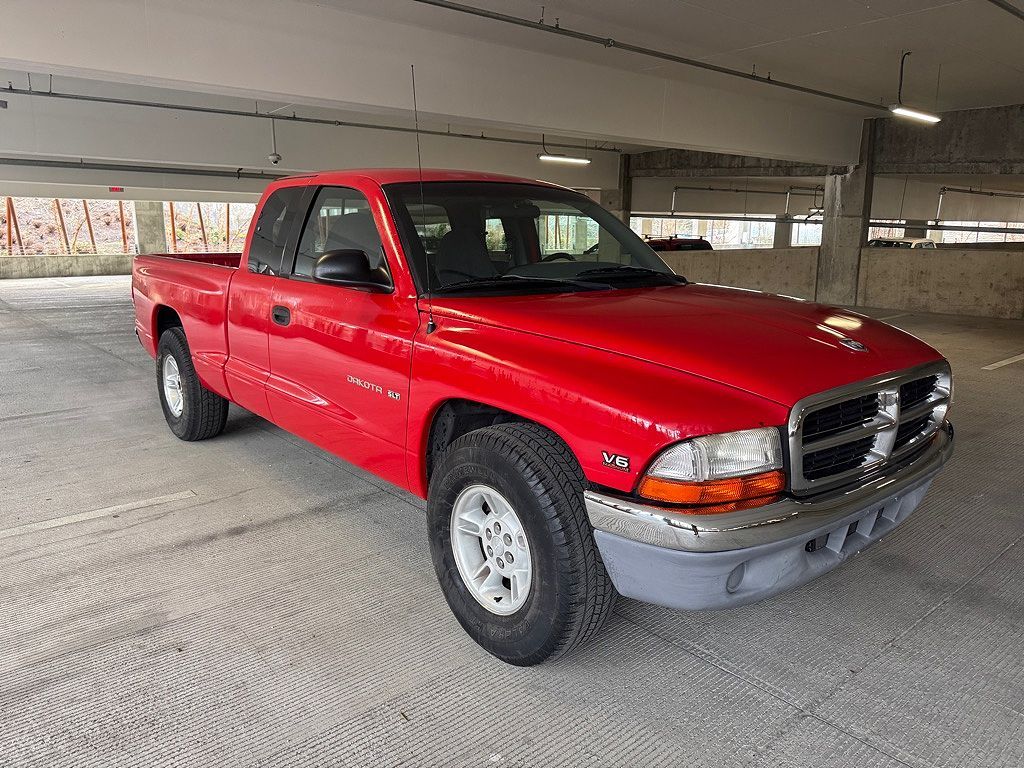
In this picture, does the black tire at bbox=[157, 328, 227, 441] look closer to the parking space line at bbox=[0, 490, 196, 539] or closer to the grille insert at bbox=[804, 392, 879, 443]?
the parking space line at bbox=[0, 490, 196, 539]

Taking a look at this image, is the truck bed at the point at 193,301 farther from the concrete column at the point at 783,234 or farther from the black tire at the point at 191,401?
the concrete column at the point at 783,234

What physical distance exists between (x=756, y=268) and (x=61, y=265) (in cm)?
2377

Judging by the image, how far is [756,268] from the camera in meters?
17.7

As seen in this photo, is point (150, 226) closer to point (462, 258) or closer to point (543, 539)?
point (462, 258)

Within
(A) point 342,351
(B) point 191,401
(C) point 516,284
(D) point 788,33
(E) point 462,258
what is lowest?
(B) point 191,401

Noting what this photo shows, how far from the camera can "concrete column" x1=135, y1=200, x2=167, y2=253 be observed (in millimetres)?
28594

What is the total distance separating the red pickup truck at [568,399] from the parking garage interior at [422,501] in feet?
0.65

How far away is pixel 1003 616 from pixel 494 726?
2.15 meters

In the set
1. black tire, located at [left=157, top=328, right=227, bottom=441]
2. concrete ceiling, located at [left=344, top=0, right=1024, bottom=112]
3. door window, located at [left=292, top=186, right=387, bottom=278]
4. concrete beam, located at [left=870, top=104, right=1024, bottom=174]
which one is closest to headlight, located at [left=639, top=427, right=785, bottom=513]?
door window, located at [left=292, top=186, right=387, bottom=278]

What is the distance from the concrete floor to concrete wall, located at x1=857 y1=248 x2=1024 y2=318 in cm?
1219

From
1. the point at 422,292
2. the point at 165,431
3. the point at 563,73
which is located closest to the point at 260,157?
the point at 563,73

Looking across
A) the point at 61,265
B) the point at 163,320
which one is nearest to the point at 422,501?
the point at 163,320

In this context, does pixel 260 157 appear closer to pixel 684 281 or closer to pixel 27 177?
pixel 27 177

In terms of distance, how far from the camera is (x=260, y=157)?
16.2m
